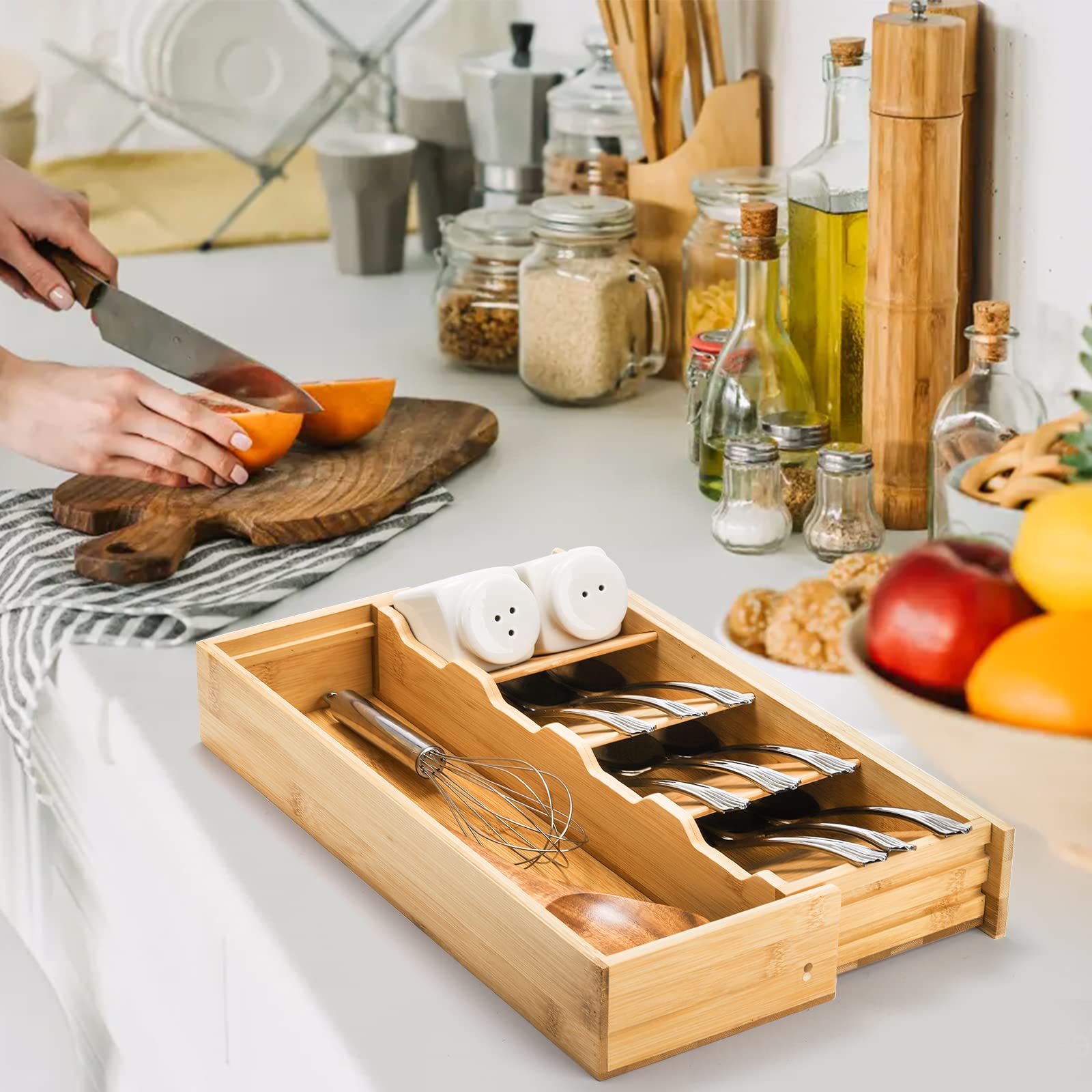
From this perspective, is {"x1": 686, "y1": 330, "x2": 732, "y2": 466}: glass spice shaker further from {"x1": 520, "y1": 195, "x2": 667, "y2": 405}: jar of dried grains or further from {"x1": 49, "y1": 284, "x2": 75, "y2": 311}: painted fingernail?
{"x1": 49, "y1": 284, "x2": 75, "y2": 311}: painted fingernail

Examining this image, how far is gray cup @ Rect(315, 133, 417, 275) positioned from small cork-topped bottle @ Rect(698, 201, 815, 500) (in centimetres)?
80

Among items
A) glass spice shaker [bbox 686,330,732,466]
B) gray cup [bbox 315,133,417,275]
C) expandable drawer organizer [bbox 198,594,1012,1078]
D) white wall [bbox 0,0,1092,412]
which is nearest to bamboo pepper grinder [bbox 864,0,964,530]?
white wall [bbox 0,0,1092,412]

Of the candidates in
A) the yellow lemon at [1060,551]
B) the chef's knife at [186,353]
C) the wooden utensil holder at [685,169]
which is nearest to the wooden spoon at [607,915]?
the yellow lemon at [1060,551]

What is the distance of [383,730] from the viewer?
84 cm

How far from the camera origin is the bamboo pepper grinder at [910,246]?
1.04 m

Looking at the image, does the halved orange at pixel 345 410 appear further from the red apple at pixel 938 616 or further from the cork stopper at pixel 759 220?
the red apple at pixel 938 616

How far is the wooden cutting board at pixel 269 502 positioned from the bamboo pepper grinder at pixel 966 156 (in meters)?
0.39

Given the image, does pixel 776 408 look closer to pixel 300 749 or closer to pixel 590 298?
pixel 590 298

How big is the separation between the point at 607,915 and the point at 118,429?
668 mm

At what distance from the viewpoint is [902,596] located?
51cm

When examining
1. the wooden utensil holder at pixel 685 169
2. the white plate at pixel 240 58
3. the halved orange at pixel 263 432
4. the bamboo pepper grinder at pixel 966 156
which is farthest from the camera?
the white plate at pixel 240 58

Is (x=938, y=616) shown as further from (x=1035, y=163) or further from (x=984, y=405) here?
(x=1035, y=163)

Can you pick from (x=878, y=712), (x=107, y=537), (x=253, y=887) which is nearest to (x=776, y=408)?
(x=878, y=712)

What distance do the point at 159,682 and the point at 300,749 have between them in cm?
22
